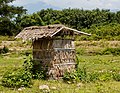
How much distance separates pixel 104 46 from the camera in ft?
108

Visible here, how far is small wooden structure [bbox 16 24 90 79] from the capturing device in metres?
15.0

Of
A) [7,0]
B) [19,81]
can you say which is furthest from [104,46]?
[19,81]

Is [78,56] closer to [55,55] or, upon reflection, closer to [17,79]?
[55,55]

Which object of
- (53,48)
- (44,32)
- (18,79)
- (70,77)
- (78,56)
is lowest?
(78,56)

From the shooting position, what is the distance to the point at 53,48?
1508cm

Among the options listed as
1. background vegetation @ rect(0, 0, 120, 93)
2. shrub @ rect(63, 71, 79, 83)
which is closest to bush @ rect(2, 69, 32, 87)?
background vegetation @ rect(0, 0, 120, 93)

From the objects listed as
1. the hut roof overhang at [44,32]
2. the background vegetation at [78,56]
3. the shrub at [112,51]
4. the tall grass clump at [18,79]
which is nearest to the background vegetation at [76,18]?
the background vegetation at [78,56]

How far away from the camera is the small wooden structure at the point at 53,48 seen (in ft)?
49.1

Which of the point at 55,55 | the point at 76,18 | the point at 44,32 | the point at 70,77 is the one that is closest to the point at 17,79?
the point at 55,55

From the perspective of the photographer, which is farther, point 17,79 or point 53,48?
point 53,48

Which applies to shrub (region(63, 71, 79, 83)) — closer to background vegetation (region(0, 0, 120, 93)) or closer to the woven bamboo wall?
background vegetation (region(0, 0, 120, 93))

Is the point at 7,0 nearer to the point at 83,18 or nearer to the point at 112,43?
the point at 112,43

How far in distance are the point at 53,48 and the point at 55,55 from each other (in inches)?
13.1

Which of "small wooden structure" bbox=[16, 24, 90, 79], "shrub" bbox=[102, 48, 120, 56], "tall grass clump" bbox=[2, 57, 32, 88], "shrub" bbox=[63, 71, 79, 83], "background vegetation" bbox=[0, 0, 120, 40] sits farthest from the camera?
"background vegetation" bbox=[0, 0, 120, 40]
